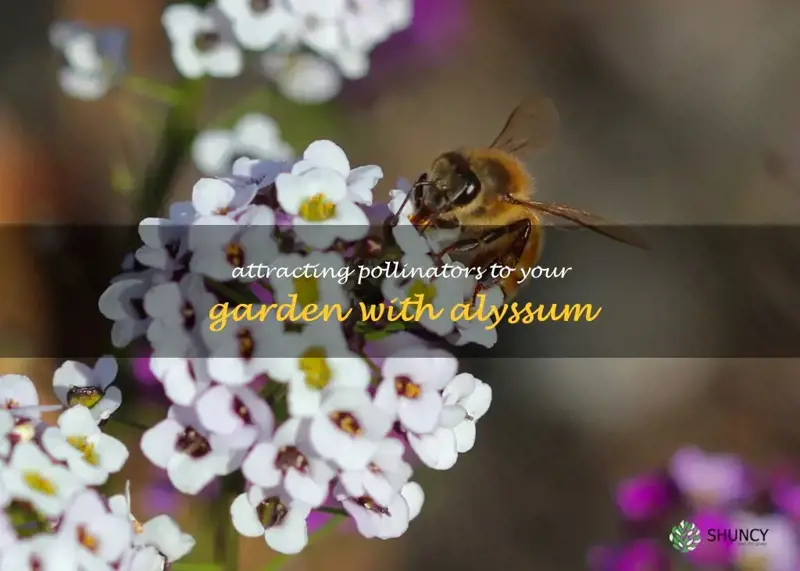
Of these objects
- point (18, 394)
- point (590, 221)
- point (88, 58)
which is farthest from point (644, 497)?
point (88, 58)

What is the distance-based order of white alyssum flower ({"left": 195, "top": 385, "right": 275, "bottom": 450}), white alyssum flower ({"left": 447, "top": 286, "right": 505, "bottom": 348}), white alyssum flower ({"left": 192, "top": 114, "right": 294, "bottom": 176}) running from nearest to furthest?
white alyssum flower ({"left": 195, "top": 385, "right": 275, "bottom": 450}) < white alyssum flower ({"left": 447, "top": 286, "right": 505, "bottom": 348}) < white alyssum flower ({"left": 192, "top": 114, "right": 294, "bottom": 176})

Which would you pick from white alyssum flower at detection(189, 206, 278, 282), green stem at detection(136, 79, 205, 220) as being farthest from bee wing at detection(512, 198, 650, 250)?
green stem at detection(136, 79, 205, 220)

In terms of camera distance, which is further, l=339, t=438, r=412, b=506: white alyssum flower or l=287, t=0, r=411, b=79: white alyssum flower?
l=287, t=0, r=411, b=79: white alyssum flower

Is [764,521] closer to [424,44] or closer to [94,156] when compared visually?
[424,44]

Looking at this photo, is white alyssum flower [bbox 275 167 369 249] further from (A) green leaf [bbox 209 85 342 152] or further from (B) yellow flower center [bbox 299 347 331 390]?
(A) green leaf [bbox 209 85 342 152]

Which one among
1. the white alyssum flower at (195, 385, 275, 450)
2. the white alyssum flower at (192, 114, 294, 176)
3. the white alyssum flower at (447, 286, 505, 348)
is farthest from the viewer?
the white alyssum flower at (192, 114, 294, 176)

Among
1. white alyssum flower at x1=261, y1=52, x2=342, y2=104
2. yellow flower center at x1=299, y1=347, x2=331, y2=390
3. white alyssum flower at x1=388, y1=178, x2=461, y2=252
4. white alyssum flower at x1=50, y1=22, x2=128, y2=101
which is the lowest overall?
yellow flower center at x1=299, y1=347, x2=331, y2=390
